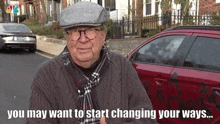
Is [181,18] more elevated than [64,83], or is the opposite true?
[181,18]

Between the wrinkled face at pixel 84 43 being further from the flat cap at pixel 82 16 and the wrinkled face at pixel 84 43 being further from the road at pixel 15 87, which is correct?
the road at pixel 15 87

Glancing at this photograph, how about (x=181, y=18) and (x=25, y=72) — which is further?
(x=181, y=18)

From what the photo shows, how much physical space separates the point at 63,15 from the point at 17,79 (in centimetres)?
775

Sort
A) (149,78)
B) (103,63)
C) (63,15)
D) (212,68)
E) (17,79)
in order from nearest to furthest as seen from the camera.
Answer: (63,15)
(103,63)
(212,68)
(149,78)
(17,79)

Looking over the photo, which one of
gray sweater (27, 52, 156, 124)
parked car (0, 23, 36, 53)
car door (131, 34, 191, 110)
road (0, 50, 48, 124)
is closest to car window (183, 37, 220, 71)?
car door (131, 34, 191, 110)

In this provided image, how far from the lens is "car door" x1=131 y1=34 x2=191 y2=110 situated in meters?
4.05

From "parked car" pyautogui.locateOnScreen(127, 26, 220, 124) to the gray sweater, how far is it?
5.55 feet

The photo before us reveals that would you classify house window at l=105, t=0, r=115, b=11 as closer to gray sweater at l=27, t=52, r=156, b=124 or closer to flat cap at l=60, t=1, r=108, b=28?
gray sweater at l=27, t=52, r=156, b=124

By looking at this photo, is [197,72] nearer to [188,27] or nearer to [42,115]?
[188,27]

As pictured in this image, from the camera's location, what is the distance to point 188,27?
414 centimetres

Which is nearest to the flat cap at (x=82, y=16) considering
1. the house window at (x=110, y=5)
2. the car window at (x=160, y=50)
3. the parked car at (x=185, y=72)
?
the parked car at (x=185, y=72)

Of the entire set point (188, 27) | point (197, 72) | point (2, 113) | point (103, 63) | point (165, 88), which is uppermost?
point (188, 27)

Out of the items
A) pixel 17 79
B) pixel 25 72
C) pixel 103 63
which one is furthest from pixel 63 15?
pixel 25 72

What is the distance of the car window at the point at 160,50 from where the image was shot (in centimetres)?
416
